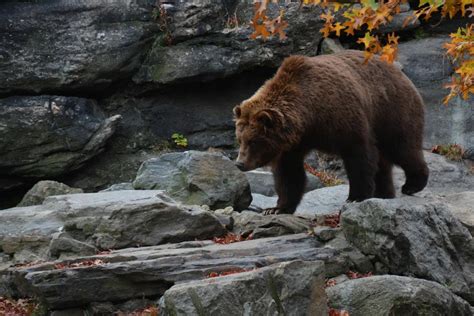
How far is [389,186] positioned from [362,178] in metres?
1.55

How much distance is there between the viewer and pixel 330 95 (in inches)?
364

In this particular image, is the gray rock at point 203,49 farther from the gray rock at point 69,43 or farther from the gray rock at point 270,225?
the gray rock at point 270,225

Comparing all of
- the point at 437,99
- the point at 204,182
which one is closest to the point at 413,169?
the point at 204,182

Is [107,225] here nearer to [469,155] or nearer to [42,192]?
[42,192]

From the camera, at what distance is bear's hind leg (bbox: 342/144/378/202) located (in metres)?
9.26

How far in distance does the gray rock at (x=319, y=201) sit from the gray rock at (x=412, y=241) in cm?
325

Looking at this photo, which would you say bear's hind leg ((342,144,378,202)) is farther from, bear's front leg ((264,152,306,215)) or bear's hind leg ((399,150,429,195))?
bear's hind leg ((399,150,429,195))

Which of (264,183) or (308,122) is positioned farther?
(264,183)

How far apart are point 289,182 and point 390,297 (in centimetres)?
338

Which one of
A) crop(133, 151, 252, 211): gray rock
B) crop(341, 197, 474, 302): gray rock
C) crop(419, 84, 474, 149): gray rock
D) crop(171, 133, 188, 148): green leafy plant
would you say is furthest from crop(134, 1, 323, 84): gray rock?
crop(341, 197, 474, 302): gray rock

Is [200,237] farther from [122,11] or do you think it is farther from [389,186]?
[122,11]

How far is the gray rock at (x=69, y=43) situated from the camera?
13984mm

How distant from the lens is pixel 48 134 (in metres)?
14.1

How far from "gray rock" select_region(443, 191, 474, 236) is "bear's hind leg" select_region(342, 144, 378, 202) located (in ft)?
3.39
